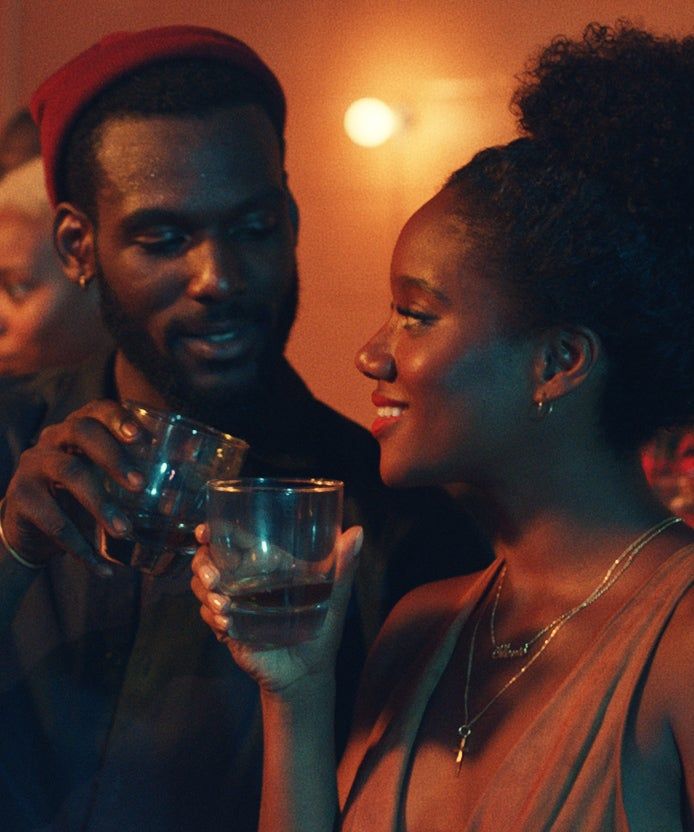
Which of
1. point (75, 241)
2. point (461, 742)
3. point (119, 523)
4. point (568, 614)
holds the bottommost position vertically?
point (461, 742)

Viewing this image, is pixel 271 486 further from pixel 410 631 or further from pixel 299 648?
pixel 410 631

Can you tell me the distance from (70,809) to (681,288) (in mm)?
900

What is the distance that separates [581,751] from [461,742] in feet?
0.51

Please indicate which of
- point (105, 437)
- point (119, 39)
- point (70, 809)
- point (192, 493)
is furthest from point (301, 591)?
point (119, 39)

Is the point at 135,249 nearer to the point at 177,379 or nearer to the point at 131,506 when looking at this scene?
the point at 177,379

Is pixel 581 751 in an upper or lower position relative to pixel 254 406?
lower

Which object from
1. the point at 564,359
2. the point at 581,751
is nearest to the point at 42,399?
the point at 564,359

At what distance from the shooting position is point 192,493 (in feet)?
3.99

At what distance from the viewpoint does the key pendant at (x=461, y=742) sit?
115 cm

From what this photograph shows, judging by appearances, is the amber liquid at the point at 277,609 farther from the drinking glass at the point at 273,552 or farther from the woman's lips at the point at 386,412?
the woman's lips at the point at 386,412

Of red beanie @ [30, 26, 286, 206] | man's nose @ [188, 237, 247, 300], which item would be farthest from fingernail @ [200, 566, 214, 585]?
red beanie @ [30, 26, 286, 206]

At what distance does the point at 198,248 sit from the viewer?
1519 millimetres

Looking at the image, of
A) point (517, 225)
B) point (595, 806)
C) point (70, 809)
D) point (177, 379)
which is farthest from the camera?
point (177, 379)

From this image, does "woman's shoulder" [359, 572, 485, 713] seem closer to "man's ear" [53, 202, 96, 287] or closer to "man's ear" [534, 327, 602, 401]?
"man's ear" [534, 327, 602, 401]
